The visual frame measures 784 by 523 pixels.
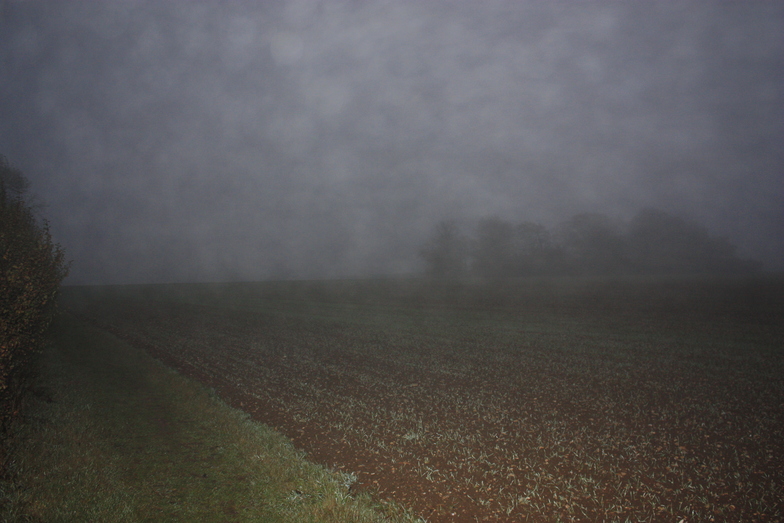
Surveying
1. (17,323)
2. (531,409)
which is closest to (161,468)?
(17,323)

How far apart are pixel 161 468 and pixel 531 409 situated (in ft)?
30.8

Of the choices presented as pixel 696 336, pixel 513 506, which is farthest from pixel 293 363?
pixel 696 336

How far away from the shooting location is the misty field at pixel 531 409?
631 cm

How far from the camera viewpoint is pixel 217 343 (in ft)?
72.5

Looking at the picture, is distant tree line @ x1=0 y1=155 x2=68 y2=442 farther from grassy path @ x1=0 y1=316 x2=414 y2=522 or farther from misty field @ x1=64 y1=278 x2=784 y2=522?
misty field @ x1=64 y1=278 x2=784 y2=522

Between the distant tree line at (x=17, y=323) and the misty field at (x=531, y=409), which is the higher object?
the distant tree line at (x=17, y=323)

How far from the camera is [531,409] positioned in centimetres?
1055

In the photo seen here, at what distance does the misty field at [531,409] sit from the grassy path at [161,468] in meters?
0.83

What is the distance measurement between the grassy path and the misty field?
835 mm

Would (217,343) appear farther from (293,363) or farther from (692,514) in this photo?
(692,514)

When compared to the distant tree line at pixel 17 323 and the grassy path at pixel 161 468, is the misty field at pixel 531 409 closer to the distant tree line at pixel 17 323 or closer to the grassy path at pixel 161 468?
the grassy path at pixel 161 468

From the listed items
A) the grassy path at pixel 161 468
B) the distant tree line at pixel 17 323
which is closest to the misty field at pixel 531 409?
the grassy path at pixel 161 468

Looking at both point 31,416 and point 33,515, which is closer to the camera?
point 33,515

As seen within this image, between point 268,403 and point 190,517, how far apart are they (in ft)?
19.5
